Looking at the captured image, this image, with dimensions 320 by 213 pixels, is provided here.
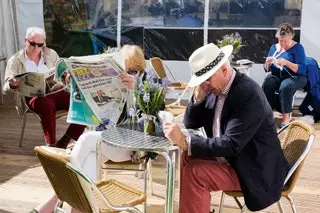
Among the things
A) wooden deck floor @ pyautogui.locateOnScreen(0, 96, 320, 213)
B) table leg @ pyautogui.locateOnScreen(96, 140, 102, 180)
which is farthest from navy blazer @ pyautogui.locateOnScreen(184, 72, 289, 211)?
wooden deck floor @ pyautogui.locateOnScreen(0, 96, 320, 213)

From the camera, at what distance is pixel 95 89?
3.15 m

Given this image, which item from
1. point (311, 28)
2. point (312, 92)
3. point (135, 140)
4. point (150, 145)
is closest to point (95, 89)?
point (135, 140)

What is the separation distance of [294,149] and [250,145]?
0.42 metres

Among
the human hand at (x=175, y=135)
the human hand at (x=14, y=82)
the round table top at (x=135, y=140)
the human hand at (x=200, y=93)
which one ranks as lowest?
the human hand at (x=14, y=82)

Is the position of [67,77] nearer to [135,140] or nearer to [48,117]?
[48,117]

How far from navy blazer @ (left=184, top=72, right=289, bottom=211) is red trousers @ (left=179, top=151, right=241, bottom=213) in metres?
0.06

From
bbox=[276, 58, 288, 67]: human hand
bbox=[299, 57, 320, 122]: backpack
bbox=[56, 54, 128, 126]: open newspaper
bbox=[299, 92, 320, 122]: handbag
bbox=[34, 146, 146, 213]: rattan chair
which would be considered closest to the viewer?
bbox=[34, 146, 146, 213]: rattan chair

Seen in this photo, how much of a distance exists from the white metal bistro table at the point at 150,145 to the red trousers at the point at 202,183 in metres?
0.09

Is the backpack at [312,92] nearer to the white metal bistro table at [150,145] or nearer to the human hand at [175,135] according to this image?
the white metal bistro table at [150,145]

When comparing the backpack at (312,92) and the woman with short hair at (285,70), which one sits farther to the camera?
the backpack at (312,92)

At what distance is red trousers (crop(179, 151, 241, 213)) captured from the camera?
2.49 m

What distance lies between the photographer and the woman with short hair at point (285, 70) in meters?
5.67

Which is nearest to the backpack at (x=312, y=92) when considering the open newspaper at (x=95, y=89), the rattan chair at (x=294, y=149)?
the rattan chair at (x=294, y=149)

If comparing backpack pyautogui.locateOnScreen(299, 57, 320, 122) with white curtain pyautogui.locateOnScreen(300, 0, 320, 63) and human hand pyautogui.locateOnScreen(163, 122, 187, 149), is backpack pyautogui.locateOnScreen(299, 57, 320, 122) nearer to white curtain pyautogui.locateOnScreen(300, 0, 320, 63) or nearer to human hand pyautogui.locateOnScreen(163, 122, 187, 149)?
white curtain pyautogui.locateOnScreen(300, 0, 320, 63)
